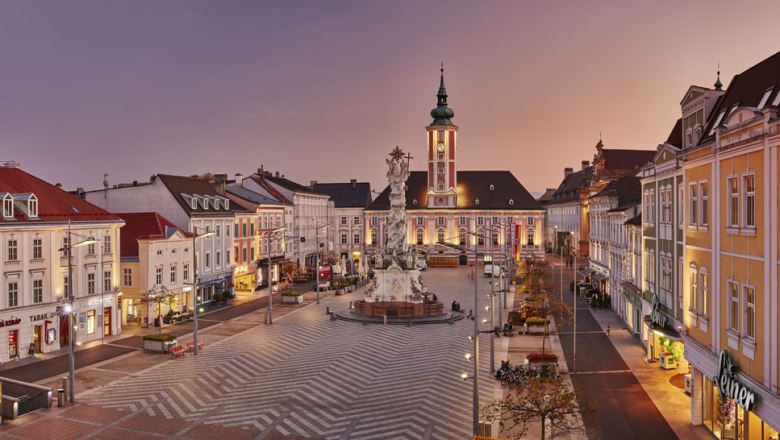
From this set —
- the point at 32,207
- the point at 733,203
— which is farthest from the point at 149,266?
the point at 733,203

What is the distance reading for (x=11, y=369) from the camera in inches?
1382

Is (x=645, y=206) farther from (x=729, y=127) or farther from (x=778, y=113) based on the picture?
(x=778, y=113)

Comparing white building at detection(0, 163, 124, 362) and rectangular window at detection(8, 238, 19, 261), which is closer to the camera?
white building at detection(0, 163, 124, 362)

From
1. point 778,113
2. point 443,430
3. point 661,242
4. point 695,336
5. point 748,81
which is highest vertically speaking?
point 748,81

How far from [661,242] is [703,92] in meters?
7.92

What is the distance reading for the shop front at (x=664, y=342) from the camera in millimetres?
30297

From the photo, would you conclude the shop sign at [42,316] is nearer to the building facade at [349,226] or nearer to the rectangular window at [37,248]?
the rectangular window at [37,248]

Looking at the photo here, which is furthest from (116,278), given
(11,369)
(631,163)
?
(631,163)

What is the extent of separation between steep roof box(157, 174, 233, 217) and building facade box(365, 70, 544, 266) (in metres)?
46.3

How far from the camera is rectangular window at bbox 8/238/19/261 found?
37562 mm

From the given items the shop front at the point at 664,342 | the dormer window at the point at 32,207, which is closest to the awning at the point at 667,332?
the shop front at the point at 664,342

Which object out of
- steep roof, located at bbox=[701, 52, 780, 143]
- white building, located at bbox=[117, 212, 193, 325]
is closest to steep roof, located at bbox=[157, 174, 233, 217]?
white building, located at bbox=[117, 212, 193, 325]

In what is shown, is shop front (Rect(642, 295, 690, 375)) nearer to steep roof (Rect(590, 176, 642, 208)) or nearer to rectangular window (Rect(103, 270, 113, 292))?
steep roof (Rect(590, 176, 642, 208))

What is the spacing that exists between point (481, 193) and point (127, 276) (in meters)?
74.2
